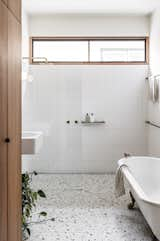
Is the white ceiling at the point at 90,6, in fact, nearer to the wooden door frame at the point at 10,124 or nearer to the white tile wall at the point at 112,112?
the white tile wall at the point at 112,112

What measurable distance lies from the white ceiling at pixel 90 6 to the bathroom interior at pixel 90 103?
0.02 m

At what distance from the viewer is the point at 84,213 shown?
3.03 m

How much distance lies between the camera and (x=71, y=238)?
2.46 meters

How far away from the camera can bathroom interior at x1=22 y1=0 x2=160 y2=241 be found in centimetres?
336

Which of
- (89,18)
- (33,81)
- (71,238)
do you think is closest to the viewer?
(71,238)

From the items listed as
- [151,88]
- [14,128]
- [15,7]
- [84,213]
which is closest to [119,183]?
[84,213]

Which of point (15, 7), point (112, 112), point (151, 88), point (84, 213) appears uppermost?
point (15, 7)

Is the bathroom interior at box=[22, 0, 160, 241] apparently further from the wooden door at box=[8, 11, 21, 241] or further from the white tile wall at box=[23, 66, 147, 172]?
the wooden door at box=[8, 11, 21, 241]

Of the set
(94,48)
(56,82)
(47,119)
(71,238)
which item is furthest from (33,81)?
(71,238)

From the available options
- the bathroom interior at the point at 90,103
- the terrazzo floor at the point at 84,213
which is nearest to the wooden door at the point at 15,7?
the bathroom interior at the point at 90,103

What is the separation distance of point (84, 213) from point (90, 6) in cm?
304

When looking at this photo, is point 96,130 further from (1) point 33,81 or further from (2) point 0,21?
(2) point 0,21

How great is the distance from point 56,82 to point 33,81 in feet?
1.11

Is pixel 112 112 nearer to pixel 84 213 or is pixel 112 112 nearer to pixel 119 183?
pixel 119 183
